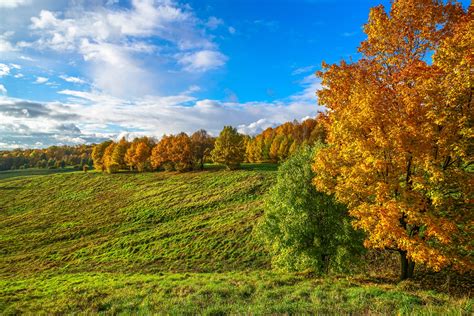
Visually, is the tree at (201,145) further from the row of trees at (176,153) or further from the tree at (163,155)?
the tree at (163,155)

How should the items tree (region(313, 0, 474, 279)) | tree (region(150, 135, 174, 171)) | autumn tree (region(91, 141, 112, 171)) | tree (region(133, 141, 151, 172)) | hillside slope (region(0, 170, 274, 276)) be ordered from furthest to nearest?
autumn tree (region(91, 141, 112, 171)) < tree (region(133, 141, 151, 172)) < tree (region(150, 135, 174, 171)) < hillside slope (region(0, 170, 274, 276)) < tree (region(313, 0, 474, 279))

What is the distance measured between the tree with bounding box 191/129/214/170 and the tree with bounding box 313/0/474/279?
67958 millimetres

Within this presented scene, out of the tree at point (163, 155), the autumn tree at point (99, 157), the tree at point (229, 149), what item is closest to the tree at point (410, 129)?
the tree at point (229, 149)

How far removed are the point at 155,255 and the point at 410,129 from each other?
30.1 meters

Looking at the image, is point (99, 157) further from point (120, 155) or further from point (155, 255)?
point (155, 255)

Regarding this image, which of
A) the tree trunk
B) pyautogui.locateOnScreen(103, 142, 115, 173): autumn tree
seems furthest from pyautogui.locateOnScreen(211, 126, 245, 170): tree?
the tree trunk

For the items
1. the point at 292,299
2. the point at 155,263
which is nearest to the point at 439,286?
the point at 292,299

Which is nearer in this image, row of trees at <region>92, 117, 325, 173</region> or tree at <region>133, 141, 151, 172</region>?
row of trees at <region>92, 117, 325, 173</region>

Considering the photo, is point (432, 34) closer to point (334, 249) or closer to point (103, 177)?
point (334, 249)

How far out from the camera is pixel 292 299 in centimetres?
1227

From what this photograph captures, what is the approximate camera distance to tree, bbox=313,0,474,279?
10297 mm

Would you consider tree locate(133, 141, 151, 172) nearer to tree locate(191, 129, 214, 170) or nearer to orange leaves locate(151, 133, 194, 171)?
orange leaves locate(151, 133, 194, 171)

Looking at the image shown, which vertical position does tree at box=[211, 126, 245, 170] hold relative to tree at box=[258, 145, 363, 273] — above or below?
above

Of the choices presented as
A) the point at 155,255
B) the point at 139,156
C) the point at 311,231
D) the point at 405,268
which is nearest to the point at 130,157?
the point at 139,156
